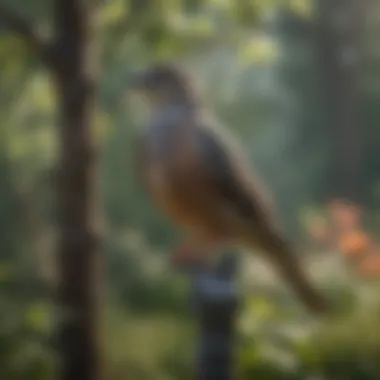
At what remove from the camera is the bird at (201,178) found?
3.03 feet

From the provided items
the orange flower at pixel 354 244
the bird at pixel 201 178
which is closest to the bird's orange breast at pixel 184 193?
the bird at pixel 201 178

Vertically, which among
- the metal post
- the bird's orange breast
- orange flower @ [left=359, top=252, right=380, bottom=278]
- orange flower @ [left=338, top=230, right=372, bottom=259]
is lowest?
the metal post

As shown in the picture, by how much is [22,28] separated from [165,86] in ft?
0.66

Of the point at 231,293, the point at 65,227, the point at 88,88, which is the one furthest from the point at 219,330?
the point at 88,88

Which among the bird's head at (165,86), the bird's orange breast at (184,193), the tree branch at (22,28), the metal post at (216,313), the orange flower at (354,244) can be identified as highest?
the tree branch at (22,28)

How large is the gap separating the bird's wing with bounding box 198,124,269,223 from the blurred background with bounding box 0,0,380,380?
0.02 m

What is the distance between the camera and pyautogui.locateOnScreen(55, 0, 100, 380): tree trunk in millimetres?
934

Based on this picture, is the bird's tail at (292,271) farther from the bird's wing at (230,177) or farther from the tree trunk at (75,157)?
the tree trunk at (75,157)

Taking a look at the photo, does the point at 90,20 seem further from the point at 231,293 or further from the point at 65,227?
the point at 231,293

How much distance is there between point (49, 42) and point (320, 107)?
1.19ft

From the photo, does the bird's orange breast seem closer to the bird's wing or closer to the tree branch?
the bird's wing

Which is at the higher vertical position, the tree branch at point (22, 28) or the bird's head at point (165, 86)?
the tree branch at point (22, 28)

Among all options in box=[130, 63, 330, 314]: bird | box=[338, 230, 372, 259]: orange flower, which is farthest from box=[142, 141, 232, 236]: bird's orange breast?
box=[338, 230, 372, 259]: orange flower

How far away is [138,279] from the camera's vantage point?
94 cm
